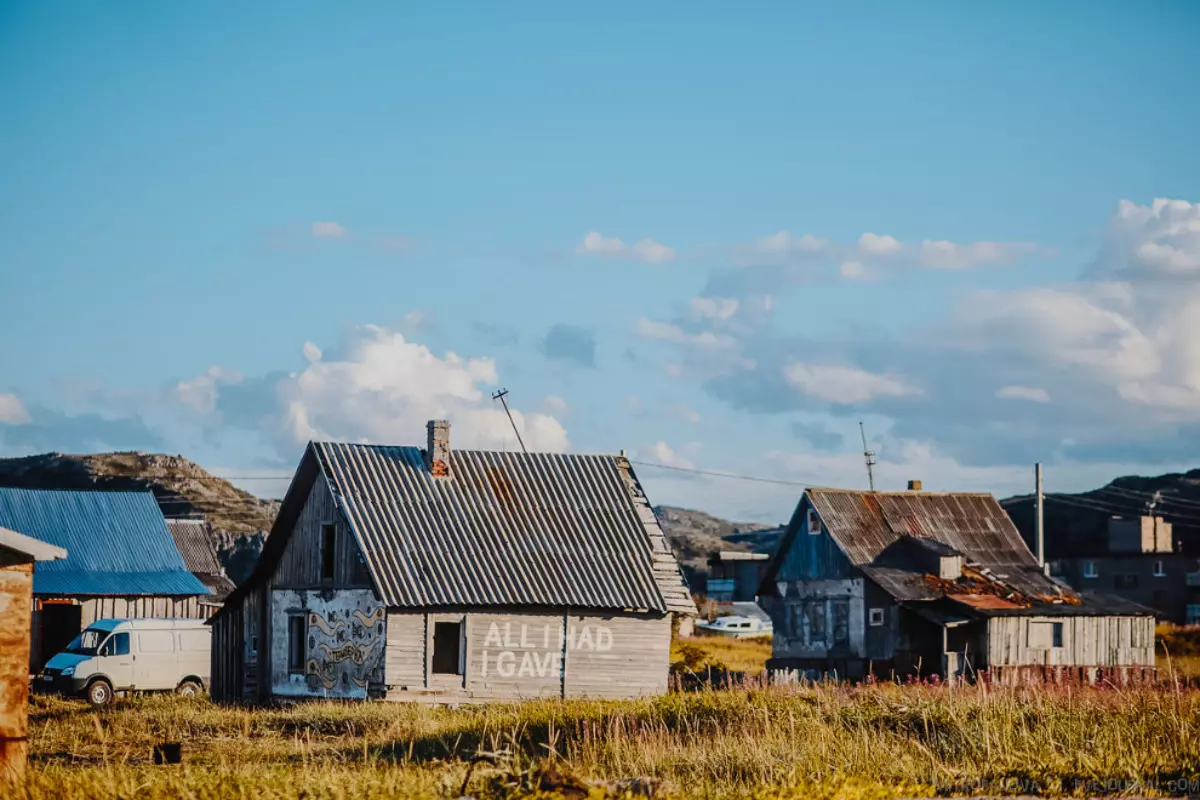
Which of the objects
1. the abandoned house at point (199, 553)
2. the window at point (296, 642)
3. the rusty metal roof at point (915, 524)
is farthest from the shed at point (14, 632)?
the abandoned house at point (199, 553)

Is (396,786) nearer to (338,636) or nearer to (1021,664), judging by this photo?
(338,636)

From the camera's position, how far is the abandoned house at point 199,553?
46.0 metres

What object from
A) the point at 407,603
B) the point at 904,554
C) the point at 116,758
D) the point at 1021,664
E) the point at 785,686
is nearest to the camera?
the point at 116,758

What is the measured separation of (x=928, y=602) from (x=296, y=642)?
54.1 feet

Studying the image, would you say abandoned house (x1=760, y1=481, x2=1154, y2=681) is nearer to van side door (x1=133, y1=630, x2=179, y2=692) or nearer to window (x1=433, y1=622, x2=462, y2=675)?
window (x1=433, y1=622, x2=462, y2=675)

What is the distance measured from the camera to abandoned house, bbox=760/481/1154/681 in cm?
3741

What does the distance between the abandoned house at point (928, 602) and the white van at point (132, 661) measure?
52.9 ft

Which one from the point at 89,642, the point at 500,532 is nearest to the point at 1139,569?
the point at 500,532

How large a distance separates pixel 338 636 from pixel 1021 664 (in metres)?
17.9

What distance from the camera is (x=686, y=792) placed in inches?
484

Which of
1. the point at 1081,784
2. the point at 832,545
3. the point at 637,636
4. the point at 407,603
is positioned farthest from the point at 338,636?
the point at 1081,784

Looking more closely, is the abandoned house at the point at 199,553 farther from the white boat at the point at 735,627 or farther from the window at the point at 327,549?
the white boat at the point at 735,627

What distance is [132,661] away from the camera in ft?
105

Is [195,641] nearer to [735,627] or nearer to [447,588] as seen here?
[447,588]
